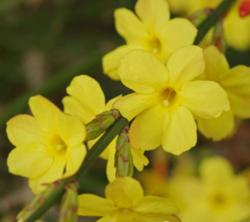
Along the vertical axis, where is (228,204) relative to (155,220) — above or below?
below

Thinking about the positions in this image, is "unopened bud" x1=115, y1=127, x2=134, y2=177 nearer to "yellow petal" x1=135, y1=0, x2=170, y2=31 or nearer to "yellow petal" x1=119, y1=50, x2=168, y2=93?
"yellow petal" x1=119, y1=50, x2=168, y2=93

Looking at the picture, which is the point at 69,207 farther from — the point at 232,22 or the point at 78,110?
the point at 232,22

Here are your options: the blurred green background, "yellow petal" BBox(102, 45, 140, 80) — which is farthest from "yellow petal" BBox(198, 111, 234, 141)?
the blurred green background

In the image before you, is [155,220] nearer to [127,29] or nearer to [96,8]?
[127,29]

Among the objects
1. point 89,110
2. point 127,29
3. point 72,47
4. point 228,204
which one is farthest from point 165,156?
point 89,110

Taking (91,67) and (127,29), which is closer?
(127,29)

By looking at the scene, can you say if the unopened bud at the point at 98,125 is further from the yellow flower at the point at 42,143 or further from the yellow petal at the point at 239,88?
the yellow petal at the point at 239,88

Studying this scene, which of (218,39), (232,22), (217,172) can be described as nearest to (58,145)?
(218,39)

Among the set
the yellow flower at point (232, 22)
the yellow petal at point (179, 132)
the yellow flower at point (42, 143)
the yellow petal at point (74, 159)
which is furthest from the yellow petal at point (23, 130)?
the yellow flower at point (232, 22)
